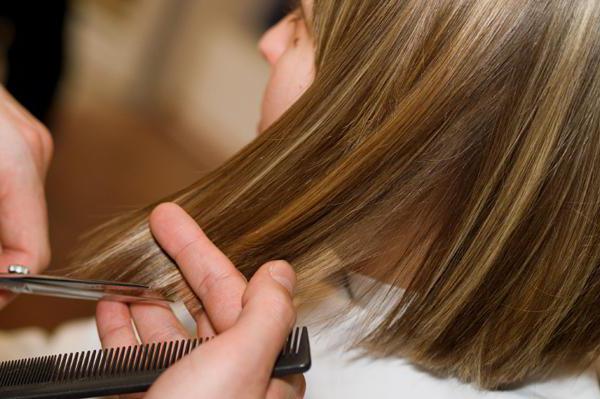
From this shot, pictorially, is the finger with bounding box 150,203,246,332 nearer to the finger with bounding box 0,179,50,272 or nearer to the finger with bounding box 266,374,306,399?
the finger with bounding box 266,374,306,399

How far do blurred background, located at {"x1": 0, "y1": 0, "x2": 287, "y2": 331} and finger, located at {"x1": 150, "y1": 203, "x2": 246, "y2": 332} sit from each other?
1.33 m

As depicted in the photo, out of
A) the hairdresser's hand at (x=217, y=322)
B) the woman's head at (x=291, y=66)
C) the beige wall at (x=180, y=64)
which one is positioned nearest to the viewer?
the hairdresser's hand at (x=217, y=322)

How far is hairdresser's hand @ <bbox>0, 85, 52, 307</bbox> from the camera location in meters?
0.83

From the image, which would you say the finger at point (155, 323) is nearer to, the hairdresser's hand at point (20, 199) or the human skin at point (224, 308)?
the human skin at point (224, 308)

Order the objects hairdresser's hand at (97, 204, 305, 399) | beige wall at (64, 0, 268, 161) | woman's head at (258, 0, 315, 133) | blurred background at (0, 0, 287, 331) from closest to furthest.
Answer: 1. hairdresser's hand at (97, 204, 305, 399)
2. woman's head at (258, 0, 315, 133)
3. blurred background at (0, 0, 287, 331)
4. beige wall at (64, 0, 268, 161)

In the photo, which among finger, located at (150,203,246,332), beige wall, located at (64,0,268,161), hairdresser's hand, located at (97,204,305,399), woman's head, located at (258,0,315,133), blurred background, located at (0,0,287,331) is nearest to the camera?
hairdresser's hand, located at (97,204,305,399)

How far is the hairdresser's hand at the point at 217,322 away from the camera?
525 millimetres

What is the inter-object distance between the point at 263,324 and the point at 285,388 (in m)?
0.07

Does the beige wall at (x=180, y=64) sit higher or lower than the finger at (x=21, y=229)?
higher

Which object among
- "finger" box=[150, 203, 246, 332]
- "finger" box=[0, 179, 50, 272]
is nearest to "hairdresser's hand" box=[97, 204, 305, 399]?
"finger" box=[150, 203, 246, 332]

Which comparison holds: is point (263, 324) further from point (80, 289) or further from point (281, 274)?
point (80, 289)

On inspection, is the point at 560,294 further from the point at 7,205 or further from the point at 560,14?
the point at 7,205

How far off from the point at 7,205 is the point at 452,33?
0.50 m

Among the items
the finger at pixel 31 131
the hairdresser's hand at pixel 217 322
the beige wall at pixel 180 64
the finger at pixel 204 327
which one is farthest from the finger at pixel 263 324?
the beige wall at pixel 180 64
